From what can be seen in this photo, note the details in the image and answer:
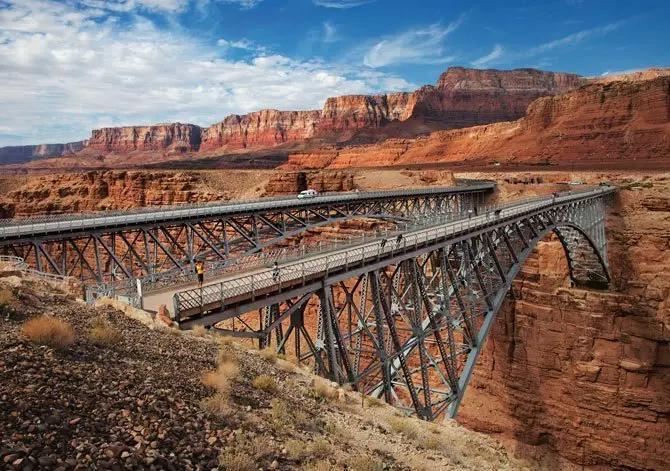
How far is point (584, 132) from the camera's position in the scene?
8812 centimetres

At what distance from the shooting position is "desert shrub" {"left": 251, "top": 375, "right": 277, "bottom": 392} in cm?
952

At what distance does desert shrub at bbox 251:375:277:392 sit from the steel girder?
656 centimetres

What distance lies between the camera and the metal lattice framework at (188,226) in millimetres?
22328

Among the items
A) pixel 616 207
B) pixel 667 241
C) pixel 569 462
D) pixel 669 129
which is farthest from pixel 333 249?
pixel 669 129

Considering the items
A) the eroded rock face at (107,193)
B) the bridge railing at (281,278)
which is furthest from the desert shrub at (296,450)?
the eroded rock face at (107,193)

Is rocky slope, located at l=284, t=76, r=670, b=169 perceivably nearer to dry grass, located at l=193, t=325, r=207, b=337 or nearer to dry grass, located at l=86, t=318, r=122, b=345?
dry grass, located at l=193, t=325, r=207, b=337

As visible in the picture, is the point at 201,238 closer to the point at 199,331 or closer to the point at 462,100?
the point at 199,331

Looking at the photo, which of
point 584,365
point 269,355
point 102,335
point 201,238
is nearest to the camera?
point 102,335

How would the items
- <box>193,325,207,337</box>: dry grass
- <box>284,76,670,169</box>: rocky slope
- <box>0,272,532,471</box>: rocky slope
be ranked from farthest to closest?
<box>284,76,670,169</box>: rocky slope < <box>193,325,207,337</box>: dry grass < <box>0,272,532,471</box>: rocky slope

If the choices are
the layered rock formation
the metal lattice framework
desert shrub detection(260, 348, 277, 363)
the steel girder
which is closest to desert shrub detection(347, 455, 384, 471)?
desert shrub detection(260, 348, 277, 363)

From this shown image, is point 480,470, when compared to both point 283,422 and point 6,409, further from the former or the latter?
point 6,409

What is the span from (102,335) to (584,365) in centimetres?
3334

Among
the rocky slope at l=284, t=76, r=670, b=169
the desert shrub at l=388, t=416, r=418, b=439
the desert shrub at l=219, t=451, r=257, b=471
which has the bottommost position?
the desert shrub at l=388, t=416, r=418, b=439

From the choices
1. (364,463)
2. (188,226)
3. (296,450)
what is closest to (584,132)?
A: (188,226)
